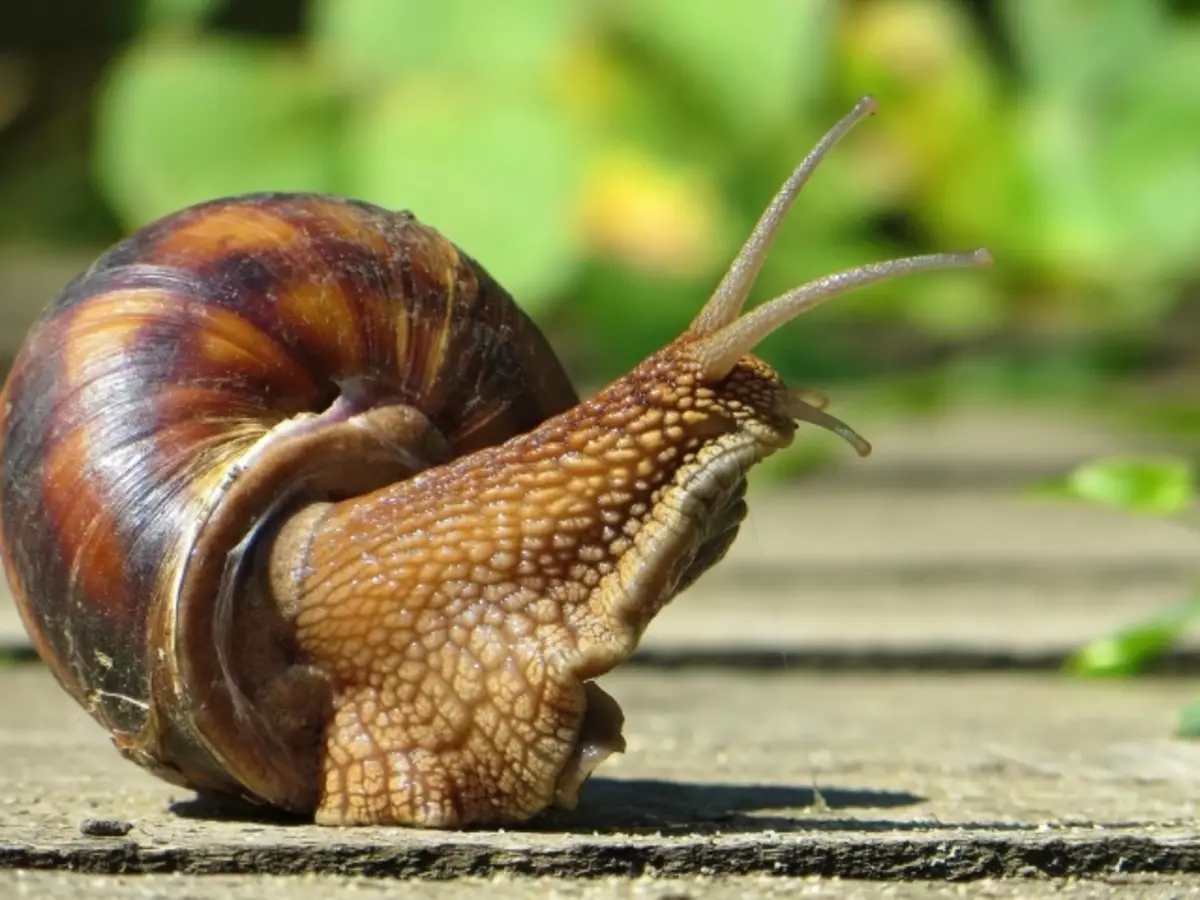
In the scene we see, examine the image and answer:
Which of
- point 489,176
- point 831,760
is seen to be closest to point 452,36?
point 489,176

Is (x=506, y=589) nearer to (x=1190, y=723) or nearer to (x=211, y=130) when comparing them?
(x=1190, y=723)

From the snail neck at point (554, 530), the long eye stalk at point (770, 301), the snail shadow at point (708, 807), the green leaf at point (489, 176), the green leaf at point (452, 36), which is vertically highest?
the green leaf at point (452, 36)

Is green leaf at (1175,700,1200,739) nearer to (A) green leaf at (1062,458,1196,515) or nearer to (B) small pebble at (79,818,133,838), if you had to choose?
(A) green leaf at (1062,458,1196,515)

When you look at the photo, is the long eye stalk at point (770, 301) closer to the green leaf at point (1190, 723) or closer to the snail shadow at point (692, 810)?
the snail shadow at point (692, 810)

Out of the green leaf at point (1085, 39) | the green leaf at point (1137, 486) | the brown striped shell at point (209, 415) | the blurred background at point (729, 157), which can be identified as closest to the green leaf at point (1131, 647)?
the green leaf at point (1137, 486)

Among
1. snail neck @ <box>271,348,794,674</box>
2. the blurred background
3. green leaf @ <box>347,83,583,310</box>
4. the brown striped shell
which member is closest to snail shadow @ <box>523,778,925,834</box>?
snail neck @ <box>271,348,794,674</box>

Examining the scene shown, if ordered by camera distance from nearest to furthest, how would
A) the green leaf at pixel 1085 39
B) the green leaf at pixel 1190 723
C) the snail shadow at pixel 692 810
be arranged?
the snail shadow at pixel 692 810 < the green leaf at pixel 1190 723 < the green leaf at pixel 1085 39
